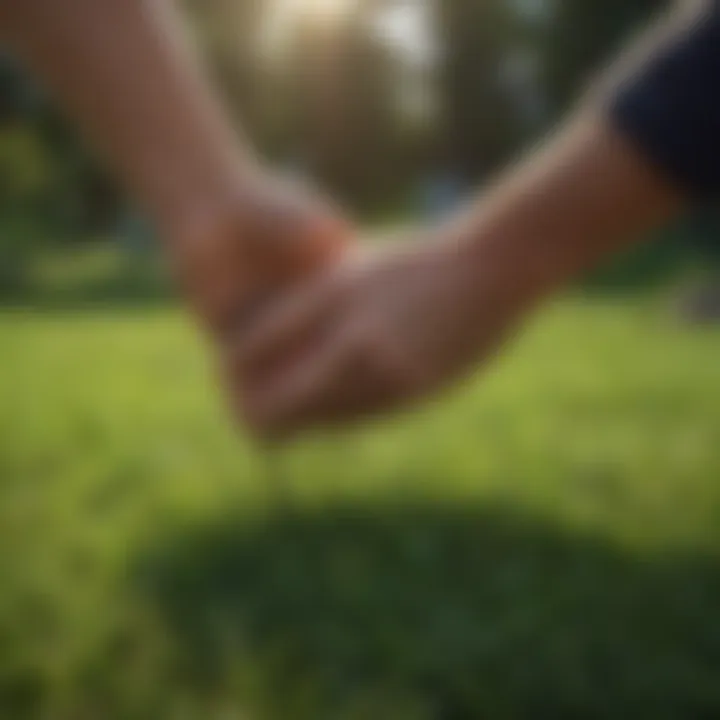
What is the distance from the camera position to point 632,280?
2.61 meters

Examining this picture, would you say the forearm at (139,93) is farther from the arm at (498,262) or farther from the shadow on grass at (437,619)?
the shadow on grass at (437,619)

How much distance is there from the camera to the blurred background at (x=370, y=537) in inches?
21.5

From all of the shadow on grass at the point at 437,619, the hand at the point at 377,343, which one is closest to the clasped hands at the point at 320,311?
the hand at the point at 377,343

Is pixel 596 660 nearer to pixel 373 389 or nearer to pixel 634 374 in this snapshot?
pixel 373 389

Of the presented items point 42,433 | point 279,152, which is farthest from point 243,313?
point 279,152

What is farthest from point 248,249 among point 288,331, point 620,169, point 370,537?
point 370,537

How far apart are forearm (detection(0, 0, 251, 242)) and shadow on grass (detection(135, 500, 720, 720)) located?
0.22m

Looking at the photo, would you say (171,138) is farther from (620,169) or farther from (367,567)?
(367,567)

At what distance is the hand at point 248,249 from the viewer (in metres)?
0.52

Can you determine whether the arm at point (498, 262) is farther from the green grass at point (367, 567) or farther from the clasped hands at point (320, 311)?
the green grass at point (367, 567)

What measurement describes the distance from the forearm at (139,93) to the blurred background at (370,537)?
0.71 ft

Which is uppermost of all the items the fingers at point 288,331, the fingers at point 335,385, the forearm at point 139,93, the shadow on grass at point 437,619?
the forearm at point 139,93

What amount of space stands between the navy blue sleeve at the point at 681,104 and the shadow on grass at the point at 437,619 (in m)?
0.23

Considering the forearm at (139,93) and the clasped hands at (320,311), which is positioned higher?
the forearm at (139,93)
